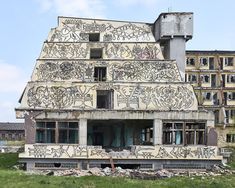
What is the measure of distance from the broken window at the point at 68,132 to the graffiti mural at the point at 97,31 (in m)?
8.99

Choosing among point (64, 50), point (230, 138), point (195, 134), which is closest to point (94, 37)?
point (64, 50)

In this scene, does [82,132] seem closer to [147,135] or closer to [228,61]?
[147,135]

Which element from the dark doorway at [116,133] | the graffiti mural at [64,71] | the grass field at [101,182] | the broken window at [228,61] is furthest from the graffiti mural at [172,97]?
the broken window at [228,61]

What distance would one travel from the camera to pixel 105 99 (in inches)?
1630

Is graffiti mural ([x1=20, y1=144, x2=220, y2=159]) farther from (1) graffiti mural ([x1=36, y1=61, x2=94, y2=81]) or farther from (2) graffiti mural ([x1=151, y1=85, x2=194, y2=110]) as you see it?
(1) graffiti mural ([x1=36, y1=61, x2=94, y2=81])

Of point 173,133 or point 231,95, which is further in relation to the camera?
point 231,95

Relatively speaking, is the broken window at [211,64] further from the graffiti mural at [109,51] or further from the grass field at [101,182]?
the grass field at [101,182]

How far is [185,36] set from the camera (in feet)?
143

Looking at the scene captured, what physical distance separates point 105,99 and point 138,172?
379 inches

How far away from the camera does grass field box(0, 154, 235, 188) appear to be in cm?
2797

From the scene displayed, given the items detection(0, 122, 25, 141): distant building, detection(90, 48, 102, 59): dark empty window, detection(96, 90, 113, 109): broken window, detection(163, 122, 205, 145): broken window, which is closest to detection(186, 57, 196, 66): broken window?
detection(90, 48, 102, 59): dark empty window

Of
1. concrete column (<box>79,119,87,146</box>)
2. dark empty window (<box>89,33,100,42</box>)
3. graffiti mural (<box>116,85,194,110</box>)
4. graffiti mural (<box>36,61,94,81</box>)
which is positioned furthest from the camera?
dark empty window (<box>89,33,100,42</box>)

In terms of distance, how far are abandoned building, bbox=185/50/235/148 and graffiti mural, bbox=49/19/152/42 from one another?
32.2 metres

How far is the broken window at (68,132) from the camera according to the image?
37.7 m
